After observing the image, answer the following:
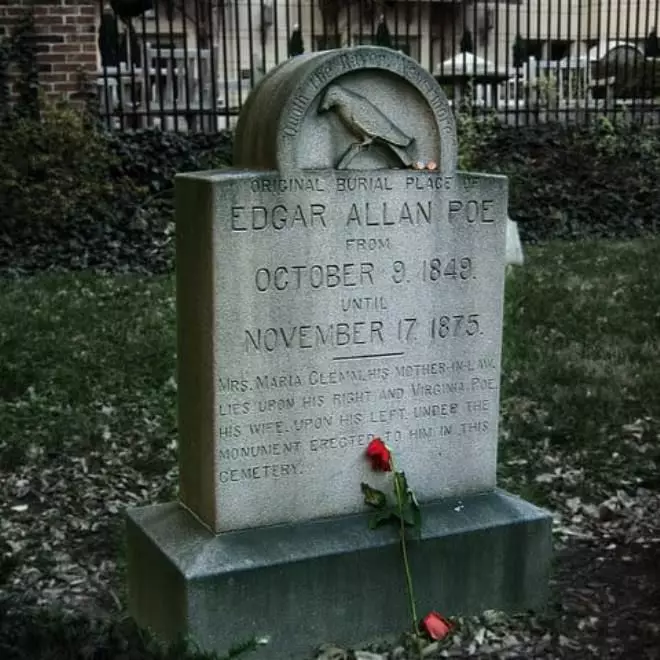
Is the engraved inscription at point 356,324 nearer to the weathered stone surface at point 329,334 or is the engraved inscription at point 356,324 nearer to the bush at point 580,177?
the weathered stone surface at point 329,334

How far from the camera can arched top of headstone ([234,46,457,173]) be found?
12.3ft

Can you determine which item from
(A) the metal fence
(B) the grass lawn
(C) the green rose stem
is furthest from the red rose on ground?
(A) the metal fence

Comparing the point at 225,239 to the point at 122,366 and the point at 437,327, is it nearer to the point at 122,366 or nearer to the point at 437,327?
the point at 437,327

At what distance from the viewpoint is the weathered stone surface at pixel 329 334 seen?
12.3 feet

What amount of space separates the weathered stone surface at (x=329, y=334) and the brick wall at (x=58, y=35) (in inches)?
367

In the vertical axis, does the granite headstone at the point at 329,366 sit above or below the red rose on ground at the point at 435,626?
above

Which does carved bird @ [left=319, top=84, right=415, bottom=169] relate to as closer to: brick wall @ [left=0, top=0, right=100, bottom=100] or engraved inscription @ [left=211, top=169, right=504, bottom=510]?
engraved inscription @ [left=211, top=169, right=504, bottom=510]

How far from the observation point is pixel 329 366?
396cm


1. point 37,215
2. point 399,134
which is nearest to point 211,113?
point 37,215

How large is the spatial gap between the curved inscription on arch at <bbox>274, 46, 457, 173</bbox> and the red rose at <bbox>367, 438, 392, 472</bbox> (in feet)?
3.17

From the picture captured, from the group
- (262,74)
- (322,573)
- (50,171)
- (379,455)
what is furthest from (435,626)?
(262,74)

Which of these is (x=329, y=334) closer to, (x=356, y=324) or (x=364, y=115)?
(x=356, y=324)

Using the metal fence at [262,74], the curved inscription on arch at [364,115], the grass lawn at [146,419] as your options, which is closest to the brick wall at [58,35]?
the metal fence at [262,74]

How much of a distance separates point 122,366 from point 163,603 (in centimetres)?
367
